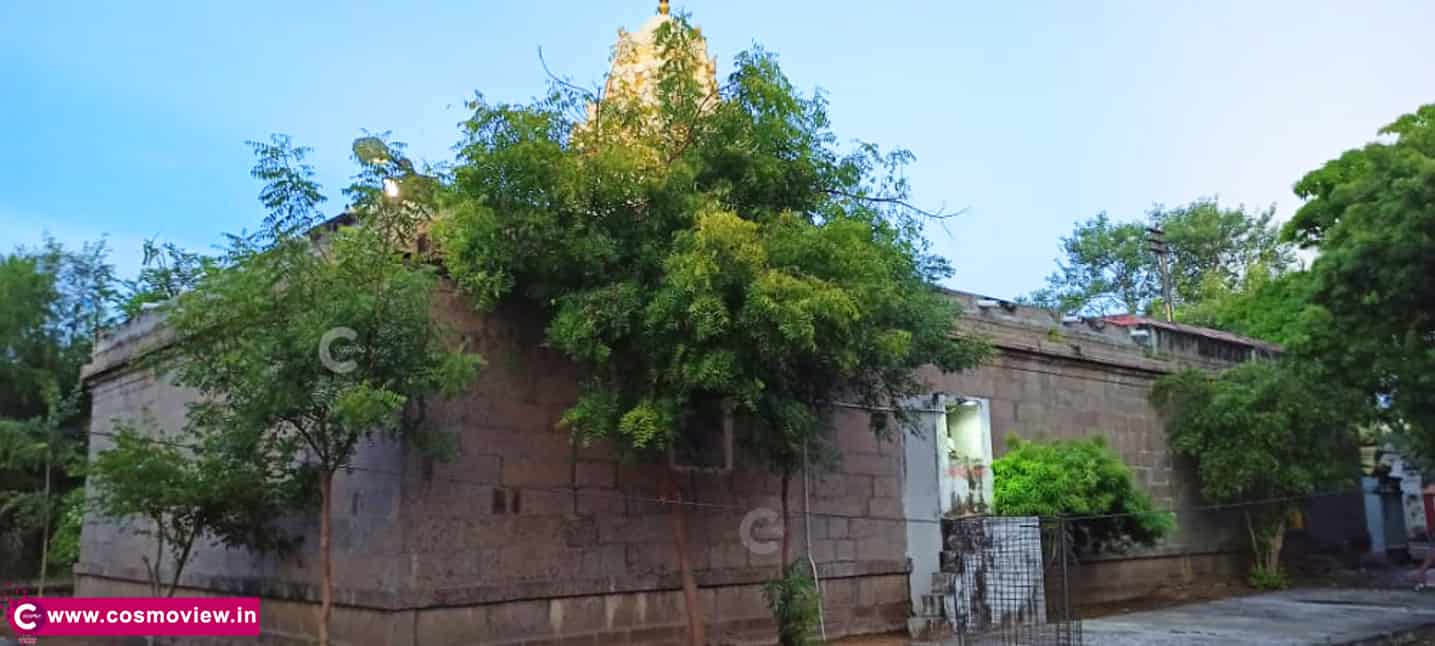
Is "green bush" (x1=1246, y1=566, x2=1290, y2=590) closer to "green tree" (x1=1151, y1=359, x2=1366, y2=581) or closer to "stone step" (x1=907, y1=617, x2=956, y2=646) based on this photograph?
"green tree" (x1=1151, y1=359, x2=1366, y2=581)

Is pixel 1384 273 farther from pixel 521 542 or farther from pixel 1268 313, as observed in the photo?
pixel 1268 313

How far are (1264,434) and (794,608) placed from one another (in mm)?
10513

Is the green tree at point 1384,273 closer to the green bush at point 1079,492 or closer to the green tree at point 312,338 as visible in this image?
the green bush at point 1079,492

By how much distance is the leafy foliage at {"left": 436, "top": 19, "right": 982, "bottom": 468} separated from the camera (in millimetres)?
8906

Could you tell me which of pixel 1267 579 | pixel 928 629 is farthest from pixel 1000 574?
pixel 1267 579

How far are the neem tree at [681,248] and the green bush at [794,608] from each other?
0.88 metres

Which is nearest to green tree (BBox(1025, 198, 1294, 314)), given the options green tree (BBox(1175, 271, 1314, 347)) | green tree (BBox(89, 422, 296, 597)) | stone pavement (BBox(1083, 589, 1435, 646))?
green tree (BBox(1175, 271, 1314, 347))

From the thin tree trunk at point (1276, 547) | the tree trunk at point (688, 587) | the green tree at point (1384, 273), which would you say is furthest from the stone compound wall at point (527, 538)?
the thin tree trunk at point (1276, 547)

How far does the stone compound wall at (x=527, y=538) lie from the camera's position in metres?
9.98

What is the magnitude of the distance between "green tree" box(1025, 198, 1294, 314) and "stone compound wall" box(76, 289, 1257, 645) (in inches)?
1144

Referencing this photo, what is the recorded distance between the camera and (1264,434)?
56.9 ft

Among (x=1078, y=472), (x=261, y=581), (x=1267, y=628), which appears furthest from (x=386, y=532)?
(x=1267, y=628)

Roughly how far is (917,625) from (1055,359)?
5546 mm

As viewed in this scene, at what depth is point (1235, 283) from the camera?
40.2 metres
